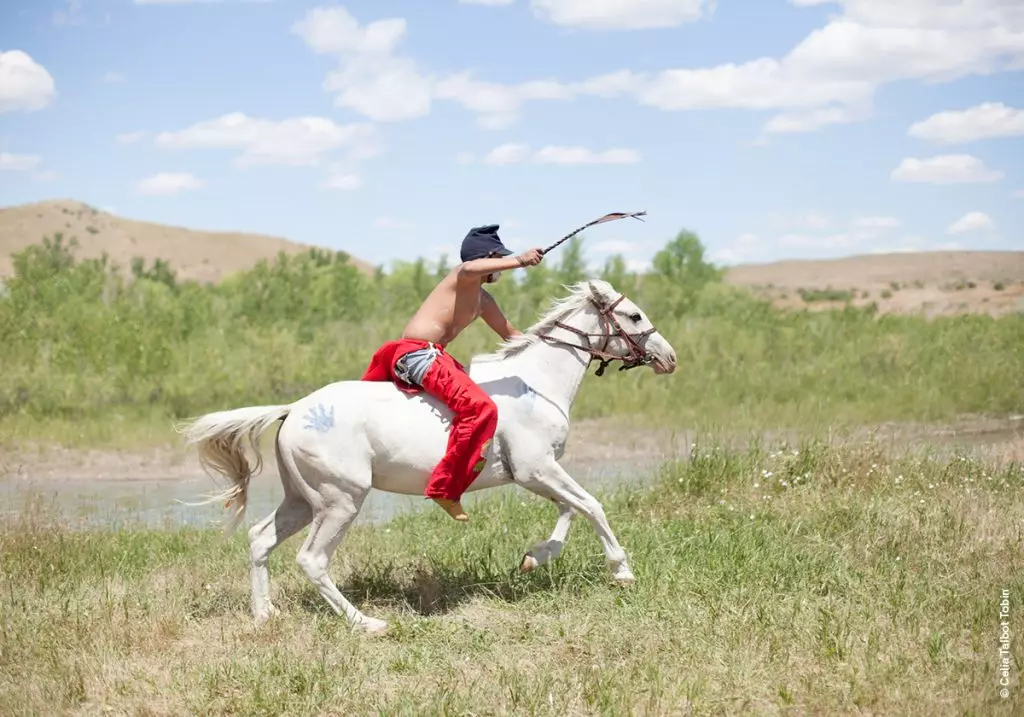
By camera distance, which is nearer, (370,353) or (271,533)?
(271,533)

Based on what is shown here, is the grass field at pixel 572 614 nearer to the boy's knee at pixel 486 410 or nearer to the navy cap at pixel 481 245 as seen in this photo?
the boy's knee at pixel 486 410

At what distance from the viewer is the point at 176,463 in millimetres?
15758

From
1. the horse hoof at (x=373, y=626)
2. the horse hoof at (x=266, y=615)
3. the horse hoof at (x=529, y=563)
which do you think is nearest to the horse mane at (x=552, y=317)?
the horse hoof at (x=529, y=563)

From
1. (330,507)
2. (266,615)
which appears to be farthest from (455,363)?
(266,615)

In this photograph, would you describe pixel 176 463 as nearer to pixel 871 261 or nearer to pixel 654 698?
pixel 654 698

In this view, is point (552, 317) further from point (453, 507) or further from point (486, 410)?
point (453, 507)

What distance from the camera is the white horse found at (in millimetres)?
6824

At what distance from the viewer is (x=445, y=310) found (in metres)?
7.08

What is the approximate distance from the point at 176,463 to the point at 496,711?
37.6 ft

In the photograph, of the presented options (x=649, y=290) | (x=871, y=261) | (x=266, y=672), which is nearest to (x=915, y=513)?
(x=266, y=672)

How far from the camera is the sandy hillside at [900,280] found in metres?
54.0

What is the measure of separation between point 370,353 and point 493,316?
49.0ft

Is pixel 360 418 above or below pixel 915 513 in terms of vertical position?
above

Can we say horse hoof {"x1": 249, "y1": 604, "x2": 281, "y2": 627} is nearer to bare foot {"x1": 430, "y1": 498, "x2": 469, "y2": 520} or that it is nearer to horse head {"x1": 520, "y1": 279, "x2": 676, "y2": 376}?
bare foot {"x1": 430, "y1": 498, "x2": 469, "y2": 520}
